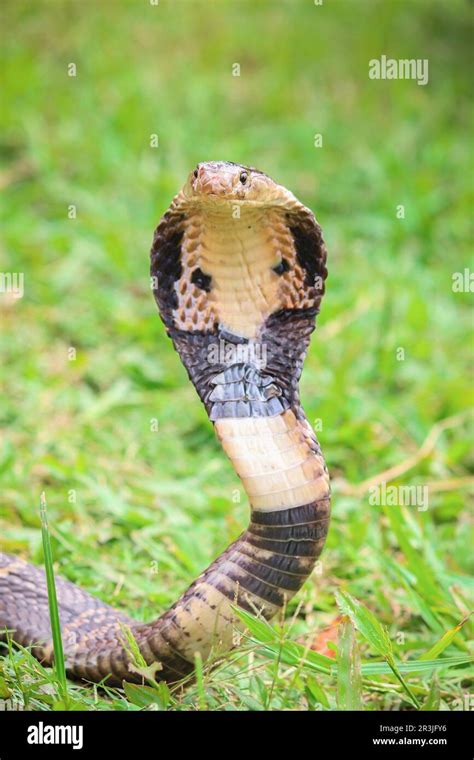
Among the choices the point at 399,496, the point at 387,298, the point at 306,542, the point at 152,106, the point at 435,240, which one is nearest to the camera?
the point at 306,542

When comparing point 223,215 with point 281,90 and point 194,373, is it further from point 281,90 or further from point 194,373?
point 281,90

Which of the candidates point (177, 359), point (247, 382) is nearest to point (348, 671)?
point (247, 382)

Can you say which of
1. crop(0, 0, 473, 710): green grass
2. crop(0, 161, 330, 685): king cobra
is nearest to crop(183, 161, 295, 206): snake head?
crop(0, 161, 330, 685): king cobra

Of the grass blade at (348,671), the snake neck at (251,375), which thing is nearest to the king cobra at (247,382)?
the snake neck at (251,375)

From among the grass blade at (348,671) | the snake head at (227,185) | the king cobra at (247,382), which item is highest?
the snake head at (227,185)

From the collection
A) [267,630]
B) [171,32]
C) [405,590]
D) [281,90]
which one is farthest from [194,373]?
[171,32]

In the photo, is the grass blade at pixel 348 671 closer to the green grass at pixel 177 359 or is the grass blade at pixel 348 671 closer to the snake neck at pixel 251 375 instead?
the green grass at pixel 177 359

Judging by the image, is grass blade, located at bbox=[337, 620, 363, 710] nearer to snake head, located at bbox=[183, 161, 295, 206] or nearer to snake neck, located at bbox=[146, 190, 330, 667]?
snake neck, located at bbox=[146, 190, 330, 667]

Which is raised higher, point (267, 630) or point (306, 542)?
point (306, 542)
